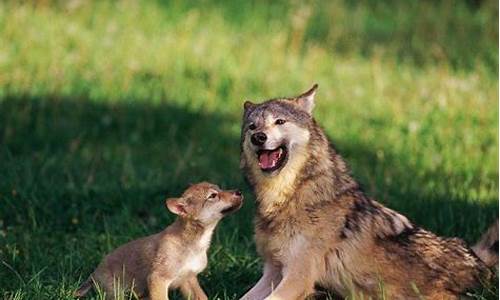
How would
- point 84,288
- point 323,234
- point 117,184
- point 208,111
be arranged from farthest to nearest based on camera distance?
point 208,111 → point 117,184 → point 84,288 → point 323,234

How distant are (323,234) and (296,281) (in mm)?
313

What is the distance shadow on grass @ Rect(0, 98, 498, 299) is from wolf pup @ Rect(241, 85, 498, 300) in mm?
553

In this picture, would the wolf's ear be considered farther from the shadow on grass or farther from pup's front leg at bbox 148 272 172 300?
pup's front leg at bbox 148 272 172 300

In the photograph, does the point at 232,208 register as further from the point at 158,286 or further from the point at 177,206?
the point at 158,286

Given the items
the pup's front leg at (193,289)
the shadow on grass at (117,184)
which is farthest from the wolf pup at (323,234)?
the shadow on grass at (117,184)

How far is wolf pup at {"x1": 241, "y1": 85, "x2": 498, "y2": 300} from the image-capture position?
650 centimetres

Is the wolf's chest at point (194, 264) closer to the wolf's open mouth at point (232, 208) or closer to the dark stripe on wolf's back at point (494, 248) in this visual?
the wolf's open mouth at point (232, 208)

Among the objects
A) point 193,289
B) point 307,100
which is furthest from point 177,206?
point 307,100

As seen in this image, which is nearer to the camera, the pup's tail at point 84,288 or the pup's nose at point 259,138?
the pup's nose at point 259,138

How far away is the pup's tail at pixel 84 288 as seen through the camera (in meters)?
6.68

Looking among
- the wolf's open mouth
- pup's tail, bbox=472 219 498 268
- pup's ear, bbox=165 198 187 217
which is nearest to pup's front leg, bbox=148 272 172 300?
pup's ear, bbox=165 198 187 217

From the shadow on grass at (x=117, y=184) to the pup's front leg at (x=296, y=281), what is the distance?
52 cm

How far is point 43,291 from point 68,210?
2.08m

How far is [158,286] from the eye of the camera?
21.6 ft
